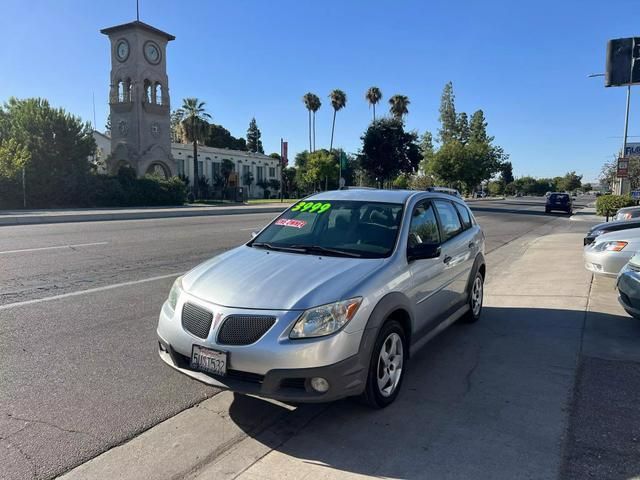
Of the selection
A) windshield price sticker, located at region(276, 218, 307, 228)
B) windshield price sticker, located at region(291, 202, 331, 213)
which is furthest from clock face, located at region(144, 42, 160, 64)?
windshield price sticker, located at region(276, 218, 307, 228)

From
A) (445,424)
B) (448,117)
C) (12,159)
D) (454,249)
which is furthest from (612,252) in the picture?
(448,117)

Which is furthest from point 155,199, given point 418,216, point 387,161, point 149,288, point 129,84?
point 418,216

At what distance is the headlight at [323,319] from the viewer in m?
3.07

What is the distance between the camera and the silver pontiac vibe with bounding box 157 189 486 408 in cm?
307

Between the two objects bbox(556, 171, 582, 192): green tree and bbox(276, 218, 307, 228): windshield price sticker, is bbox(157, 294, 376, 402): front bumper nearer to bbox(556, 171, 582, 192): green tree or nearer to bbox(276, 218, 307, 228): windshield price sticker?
bbox(276, 218, 307, 228): windshield price sticker

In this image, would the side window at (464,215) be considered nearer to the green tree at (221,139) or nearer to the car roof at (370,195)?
the car roof at (370,195)

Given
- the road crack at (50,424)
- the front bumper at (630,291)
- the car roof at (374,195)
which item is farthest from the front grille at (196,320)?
the front bumper at (630,291)

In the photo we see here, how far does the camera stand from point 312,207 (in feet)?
16.0

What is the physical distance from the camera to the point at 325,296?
320 centimetres

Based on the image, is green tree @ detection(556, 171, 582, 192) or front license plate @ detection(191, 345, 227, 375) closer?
front license plate @ detection(191, 345, 227, 375)

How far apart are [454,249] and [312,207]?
1574 mm

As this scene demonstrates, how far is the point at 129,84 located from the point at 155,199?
655 inches

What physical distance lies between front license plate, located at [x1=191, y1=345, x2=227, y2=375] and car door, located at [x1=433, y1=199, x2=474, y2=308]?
98.0 inches

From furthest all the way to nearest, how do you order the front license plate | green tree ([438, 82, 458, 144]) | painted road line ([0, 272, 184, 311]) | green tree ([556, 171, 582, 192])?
green tree ([556, 171, 582, 192])
green tree ([438, 82, 458, 144])
painted road line ([0, 272, 184, 311])
the front license plate
